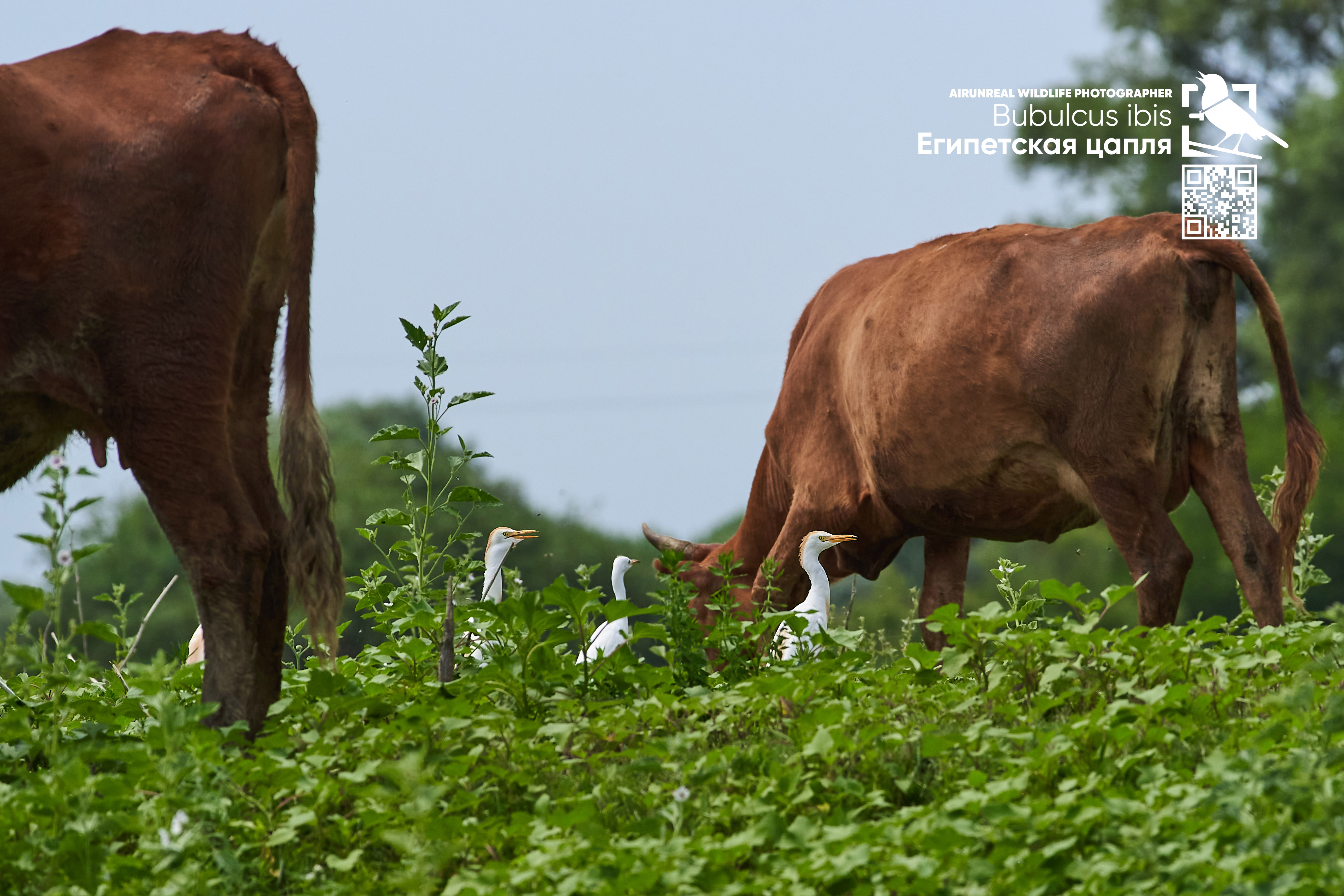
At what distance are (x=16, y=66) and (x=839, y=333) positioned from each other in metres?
4.07

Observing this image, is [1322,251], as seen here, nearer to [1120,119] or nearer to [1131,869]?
[1120,119]

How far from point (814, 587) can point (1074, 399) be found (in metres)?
1.51

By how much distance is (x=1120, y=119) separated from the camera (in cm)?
3544

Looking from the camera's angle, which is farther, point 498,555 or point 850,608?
point 498,555

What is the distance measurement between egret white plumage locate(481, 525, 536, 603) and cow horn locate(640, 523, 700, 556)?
0.79 m

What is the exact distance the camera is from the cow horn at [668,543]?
26.9 ft

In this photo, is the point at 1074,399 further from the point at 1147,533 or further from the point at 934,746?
the point at 934,746

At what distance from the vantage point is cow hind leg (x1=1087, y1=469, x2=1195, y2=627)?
5.88 m

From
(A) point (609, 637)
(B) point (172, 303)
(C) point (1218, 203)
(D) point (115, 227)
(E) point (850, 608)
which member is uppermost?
(C) point (1218, 203)

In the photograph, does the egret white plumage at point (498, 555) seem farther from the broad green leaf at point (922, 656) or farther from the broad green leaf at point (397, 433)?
the broad green leaf at point (922, 656)

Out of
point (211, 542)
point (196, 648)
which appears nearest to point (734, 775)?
point (211, 542)

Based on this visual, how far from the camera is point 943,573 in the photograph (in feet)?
25.0

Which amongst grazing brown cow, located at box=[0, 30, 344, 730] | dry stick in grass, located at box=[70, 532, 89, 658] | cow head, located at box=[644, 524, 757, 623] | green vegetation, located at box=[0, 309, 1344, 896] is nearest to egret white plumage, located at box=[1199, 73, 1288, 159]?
cow head, located at box=[644, 524, 757, 623]

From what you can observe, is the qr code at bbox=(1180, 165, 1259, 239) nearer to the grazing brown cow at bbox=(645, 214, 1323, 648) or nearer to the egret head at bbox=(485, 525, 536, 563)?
the grazing brown cow at bbox=(645, 214, 1323, 648)
